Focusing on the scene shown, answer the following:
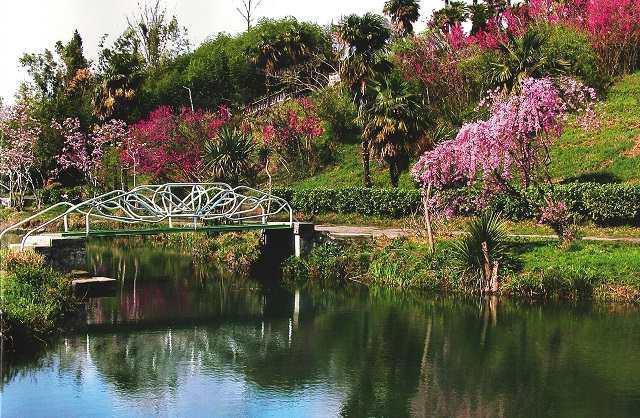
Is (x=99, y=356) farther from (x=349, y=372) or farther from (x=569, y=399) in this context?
(x=569, y=399)

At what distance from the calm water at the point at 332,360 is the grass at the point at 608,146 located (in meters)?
16.5

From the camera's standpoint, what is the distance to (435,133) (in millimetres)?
36469

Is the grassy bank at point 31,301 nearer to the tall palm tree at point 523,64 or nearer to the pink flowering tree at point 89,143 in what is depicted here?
the tall palm tree at point 523,64

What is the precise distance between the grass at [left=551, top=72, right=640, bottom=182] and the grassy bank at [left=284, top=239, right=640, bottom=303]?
12484 millimetres

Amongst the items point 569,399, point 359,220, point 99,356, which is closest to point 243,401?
point 99,356

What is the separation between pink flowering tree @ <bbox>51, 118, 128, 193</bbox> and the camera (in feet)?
159

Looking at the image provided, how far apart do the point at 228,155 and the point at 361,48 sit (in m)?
7.92

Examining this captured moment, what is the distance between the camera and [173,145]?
142ft

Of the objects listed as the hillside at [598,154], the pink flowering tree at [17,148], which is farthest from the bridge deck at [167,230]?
the pink flowering tree at [17,148]

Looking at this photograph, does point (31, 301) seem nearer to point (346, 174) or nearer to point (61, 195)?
point (346, 174)

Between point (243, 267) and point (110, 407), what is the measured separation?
15.7 meters

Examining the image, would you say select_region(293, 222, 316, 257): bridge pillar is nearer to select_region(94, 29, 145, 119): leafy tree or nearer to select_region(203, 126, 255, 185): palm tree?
select_region(203, 126, 255, 185): palm tree

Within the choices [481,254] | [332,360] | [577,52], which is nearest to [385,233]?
[481,254]

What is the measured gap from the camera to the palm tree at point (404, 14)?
59.8 m
